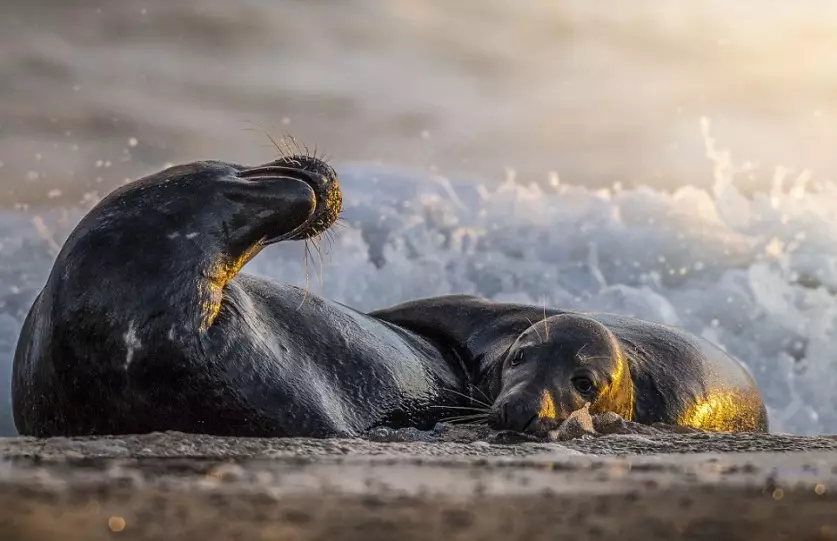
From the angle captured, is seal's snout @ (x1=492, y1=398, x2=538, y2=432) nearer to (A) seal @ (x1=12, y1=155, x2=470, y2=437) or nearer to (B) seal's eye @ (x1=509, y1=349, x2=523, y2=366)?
(A) seal @ (x1=12, y1=155, x2=470, y2=437)

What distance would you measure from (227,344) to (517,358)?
1845 mm

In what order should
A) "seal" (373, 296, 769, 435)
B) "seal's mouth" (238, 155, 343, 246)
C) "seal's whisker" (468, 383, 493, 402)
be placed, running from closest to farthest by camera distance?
1. "seal's mouth" (238, 155, 343, 246)
2. "seal" (373, 296, 769, 435)
3. "seal's whisker" (468, 383, 493, 402)

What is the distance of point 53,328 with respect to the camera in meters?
4.16

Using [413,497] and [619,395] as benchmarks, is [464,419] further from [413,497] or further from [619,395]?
[413,497]

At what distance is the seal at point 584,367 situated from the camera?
521 cm

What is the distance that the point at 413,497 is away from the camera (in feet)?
6.13

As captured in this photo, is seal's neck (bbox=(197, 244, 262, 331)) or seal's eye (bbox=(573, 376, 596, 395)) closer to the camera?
seal's neck (bbox=(197, 244, 262, 331))

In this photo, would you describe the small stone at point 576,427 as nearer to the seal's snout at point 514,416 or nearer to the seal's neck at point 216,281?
the seal's snout at point 514,416

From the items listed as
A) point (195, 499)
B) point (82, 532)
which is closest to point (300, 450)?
point (195, 499)

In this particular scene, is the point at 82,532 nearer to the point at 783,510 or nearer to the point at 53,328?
the point at 783,510

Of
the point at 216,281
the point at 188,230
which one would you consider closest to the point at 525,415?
the point at 216,281

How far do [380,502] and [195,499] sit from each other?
0.30m

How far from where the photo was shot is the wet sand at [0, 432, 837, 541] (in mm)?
1636

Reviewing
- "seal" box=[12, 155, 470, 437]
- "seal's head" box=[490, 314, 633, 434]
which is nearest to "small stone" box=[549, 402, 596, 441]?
"seal's head" box=[490, 314, 633, 434]
